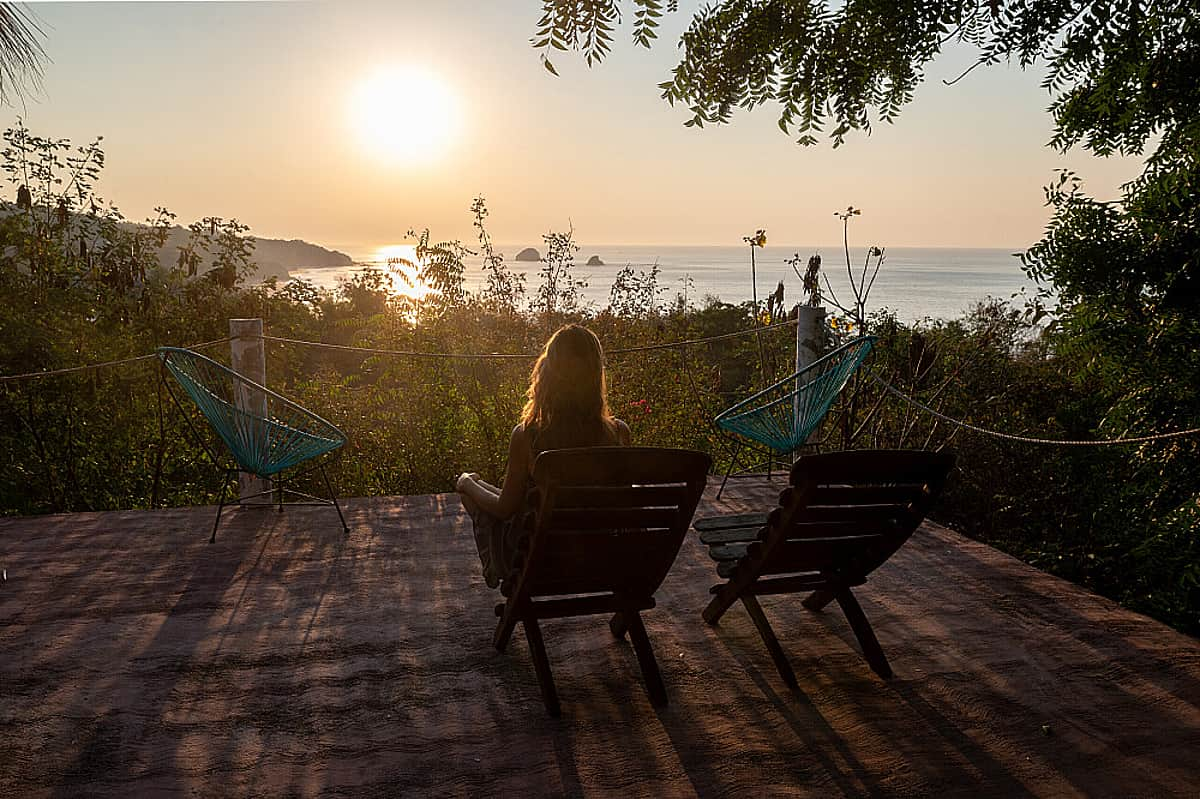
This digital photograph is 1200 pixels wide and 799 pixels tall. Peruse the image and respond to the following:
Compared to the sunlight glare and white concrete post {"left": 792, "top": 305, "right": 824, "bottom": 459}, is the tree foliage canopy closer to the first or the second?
white concrete post {"left": 792, "top": 305, "right": 824, "bottom": 459}

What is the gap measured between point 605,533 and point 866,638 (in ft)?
3.32

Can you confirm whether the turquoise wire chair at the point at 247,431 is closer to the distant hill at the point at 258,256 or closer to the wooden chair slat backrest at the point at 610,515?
the wooden chair slat backrest at the point at 610,515

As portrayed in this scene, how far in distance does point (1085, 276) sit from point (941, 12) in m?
1.89

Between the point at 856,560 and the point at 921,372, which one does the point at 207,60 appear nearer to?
the point at 921,372

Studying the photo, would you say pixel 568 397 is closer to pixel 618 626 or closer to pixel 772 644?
pixel 618 626

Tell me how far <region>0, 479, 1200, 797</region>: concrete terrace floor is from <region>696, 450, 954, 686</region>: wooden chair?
22 cm

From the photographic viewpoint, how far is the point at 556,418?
3.11m

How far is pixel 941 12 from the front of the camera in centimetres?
437

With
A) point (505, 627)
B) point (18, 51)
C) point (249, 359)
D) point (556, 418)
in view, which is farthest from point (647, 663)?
point (18, 51)

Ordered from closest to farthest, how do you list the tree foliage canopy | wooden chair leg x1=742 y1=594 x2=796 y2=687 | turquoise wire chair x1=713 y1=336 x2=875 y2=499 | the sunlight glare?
wooden chair leg x1=742 y1=594 x2=796 y2=687 → the tree foliage canopy → turquoise wire chair x1=713 y1=336 x2=875 y2=499 → the sunlight glare

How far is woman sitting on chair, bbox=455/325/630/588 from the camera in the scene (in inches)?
122

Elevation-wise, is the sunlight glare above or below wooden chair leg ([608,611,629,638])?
above

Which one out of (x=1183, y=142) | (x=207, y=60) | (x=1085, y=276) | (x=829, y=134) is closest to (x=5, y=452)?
(x=207, y=60)

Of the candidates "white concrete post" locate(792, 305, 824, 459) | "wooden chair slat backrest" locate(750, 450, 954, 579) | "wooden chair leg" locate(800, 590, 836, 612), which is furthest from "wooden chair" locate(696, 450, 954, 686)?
"white concrete post" locate(792, 305, 824, 459)
